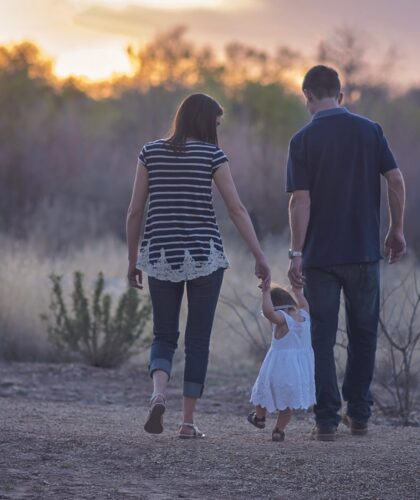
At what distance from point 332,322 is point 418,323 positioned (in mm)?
6531

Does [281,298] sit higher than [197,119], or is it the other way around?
[197,119]

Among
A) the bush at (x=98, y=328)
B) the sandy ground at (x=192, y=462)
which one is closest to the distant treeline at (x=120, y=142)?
the bush at (x=98, y=328)

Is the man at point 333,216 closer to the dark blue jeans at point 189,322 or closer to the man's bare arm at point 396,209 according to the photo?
the man's bare arm at point 396,209

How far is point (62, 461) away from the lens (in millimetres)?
5820

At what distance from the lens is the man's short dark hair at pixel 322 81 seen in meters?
6.62

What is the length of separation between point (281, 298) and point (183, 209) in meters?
0.77

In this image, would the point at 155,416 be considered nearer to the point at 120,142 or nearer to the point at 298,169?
the point at 298,169

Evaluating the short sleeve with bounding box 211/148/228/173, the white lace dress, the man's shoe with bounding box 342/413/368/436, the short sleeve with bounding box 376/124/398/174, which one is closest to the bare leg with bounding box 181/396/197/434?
the white lace dress

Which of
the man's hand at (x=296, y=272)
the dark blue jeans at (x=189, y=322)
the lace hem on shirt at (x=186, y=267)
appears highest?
the man's hand at (x=296, y=272)

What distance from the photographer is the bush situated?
12.1m

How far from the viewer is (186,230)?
6289 mm

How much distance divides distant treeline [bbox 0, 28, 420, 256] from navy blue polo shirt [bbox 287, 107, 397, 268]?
36.0 feet

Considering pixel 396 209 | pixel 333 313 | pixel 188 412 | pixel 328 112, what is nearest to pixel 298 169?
pixel 328 112

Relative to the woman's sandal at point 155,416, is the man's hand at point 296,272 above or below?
above
